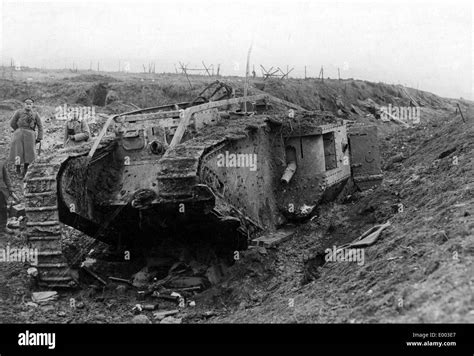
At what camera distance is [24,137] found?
11.7 metres

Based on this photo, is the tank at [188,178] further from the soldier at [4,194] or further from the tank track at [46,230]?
the soldier at [4,194]

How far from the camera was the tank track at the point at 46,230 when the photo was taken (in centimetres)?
795

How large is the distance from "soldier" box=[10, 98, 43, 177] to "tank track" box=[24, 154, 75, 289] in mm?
3828

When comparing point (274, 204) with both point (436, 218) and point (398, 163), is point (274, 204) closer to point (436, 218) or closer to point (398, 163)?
point (436, 218)

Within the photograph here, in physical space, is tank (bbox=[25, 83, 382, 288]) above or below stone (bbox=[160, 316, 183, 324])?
above

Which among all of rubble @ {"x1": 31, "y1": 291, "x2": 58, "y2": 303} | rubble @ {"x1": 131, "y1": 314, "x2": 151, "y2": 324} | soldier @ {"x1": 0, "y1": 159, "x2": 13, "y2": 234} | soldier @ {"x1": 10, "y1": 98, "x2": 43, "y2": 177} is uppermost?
soldier @ {"x1": 10, "y1": 98, "x2": 43, "y2": 177}

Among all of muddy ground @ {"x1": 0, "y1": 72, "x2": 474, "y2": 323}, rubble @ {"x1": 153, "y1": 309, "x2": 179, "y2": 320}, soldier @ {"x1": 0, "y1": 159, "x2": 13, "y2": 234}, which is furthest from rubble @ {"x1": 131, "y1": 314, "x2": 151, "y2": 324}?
soldier @ {"x1": 0, "y1": 159, "x2": 13, "y2": 234}

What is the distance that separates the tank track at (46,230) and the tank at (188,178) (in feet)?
0.04

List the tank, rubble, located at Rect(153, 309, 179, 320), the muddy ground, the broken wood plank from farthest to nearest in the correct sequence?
the broken wood plank
the tank
rubble, located at Rect(153, 309, 179, 320)
the muddy ground

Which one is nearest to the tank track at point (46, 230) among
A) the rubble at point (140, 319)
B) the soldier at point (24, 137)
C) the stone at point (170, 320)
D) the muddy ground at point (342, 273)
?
the muddy ground at point (342, 273)

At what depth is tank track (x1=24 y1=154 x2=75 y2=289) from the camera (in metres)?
7.95

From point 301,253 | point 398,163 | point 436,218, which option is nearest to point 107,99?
point 398,163

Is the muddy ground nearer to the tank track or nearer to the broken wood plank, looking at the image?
the broken wood plank

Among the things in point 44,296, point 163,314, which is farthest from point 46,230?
point 163,314
